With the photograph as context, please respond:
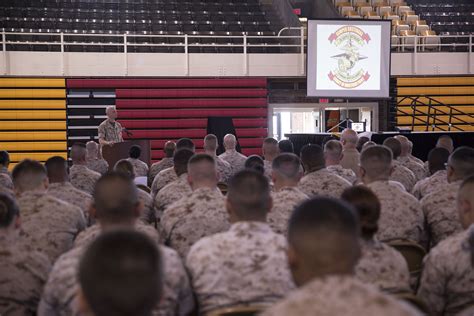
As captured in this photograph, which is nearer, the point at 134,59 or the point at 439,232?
the point at 439,232

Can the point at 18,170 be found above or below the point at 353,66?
below

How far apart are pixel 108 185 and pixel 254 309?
103 centimetres

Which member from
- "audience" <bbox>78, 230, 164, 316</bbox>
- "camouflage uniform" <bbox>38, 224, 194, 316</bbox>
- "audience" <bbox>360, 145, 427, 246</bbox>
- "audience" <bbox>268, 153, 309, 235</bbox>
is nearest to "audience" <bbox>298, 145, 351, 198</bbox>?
"audience" <bbox>268, 153, 309, 235</bbox>

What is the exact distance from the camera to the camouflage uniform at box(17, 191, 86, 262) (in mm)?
4215

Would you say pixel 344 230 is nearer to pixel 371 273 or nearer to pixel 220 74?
pixel 371 273

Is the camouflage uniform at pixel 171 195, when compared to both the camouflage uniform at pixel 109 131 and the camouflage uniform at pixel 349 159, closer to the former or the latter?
the camouflage uniform at pixel 349 159

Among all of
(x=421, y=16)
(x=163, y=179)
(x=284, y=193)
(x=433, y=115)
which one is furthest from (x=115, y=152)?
(x=421, y=16)

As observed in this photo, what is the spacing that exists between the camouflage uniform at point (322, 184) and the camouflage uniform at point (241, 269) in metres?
2.79

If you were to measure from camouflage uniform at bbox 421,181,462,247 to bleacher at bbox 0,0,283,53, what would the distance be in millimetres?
11767

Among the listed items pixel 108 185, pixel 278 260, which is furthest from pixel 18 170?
pixel 278 260

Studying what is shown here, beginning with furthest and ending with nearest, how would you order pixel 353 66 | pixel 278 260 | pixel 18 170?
1. pixel 353 66
2. pixel 18 170
3. pixel 278 260

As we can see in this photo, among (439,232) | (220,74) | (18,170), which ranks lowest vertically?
(439,232)

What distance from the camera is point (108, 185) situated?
323 centimetres

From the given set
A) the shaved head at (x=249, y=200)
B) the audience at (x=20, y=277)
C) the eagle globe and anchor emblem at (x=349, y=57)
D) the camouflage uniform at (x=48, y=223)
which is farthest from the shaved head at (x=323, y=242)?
the eagle globe and anchor emblem at (x=349, y=57)
